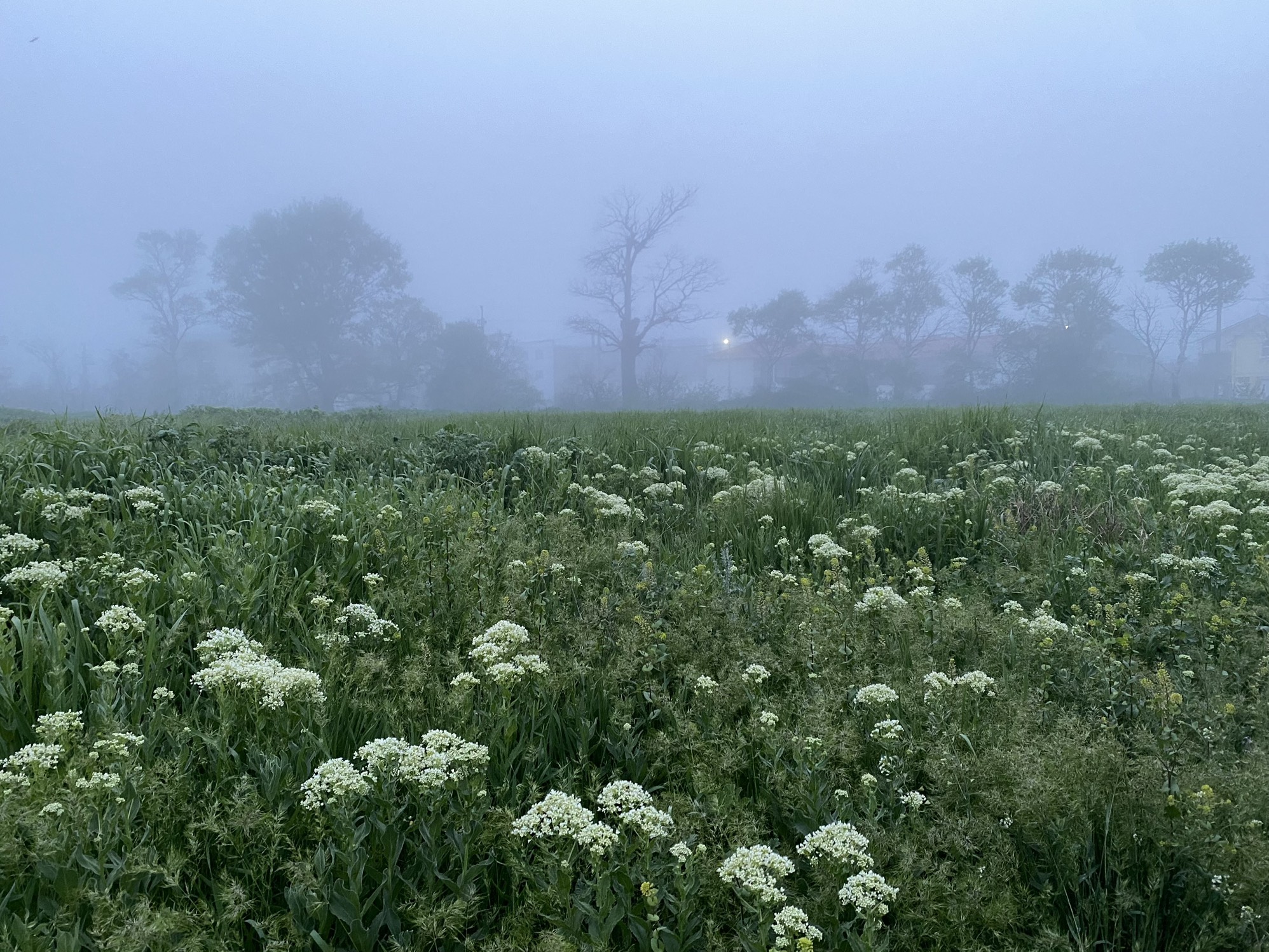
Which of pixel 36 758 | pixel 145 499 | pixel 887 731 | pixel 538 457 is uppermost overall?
pixel 538 457

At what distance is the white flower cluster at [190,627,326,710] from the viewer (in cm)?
260

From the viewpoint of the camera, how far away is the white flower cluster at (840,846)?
6.75 ft

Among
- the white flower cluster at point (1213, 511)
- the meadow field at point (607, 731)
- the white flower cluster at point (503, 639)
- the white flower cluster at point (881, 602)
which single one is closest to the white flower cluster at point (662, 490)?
the meadow field at point (607, 731)

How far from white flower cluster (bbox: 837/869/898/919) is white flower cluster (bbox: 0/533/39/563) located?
163 inches

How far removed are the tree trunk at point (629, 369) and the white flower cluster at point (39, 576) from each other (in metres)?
68.0

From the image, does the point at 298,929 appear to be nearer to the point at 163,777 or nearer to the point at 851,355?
the point at 163,777

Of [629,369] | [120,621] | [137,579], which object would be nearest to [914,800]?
[120,621]

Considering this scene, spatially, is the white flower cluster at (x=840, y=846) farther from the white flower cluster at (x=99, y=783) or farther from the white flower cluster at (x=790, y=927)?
the white flower cluster at (x=99, y=783)

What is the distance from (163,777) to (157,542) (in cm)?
270

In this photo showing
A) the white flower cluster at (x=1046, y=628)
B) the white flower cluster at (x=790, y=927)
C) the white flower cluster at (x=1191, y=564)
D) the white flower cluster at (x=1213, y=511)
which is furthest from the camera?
the white flower cluster at (x=1213, y=511)

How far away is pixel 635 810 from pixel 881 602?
2151 millimetres

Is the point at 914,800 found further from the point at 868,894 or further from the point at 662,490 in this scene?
the point at 662,490

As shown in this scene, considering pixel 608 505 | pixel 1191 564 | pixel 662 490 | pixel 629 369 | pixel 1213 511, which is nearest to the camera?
pixel 1191 564

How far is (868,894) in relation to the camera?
6.54 ft
